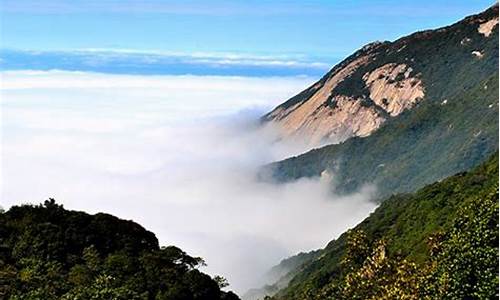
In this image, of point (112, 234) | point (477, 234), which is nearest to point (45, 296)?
point (112, 234)

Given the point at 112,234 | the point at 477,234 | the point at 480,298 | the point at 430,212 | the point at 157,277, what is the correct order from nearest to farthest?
the point at 480,298, the point at 477,234, the point at 157,277, the point at 112,234, the point at 430,212

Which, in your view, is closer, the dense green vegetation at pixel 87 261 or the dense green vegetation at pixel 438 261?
the dense green vegetation at pixel 438 261

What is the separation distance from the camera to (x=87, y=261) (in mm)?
37844

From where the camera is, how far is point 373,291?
4841 centimetres

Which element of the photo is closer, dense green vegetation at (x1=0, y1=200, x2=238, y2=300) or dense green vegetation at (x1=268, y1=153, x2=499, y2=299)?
dense green vegetation at (x1=268, y1=153, x2=499, y2=299)

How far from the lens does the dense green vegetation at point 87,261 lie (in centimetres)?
3225

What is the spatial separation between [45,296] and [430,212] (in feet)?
266

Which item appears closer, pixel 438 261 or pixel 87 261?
pixel 438 261

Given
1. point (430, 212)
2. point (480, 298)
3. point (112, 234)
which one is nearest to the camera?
point (480, 298)

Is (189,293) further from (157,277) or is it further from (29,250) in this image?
(29,250)

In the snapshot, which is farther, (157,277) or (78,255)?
(78,255)

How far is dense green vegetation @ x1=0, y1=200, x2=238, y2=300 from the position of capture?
3225cm

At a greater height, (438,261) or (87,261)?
(87,261)

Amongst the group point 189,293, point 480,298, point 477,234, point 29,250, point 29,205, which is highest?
point 29,205
